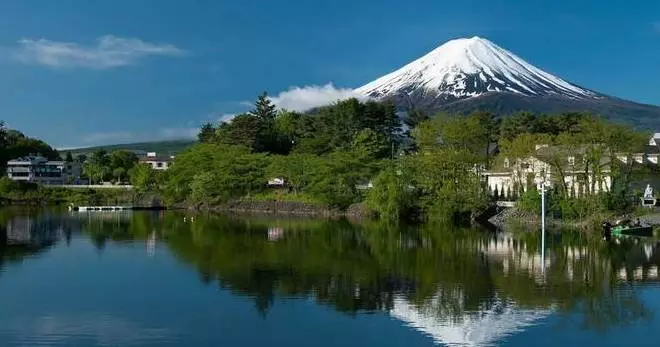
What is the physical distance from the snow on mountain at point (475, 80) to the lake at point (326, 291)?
71.8 m

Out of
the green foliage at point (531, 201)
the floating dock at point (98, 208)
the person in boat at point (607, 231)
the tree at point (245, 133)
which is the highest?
the tree at point (245, 133)

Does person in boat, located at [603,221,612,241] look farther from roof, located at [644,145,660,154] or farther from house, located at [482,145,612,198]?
roof, located at [644,145,660,154]

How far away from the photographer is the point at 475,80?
299ft

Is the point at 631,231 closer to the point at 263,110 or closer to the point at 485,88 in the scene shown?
the point at 263,110

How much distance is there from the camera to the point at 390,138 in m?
42.4

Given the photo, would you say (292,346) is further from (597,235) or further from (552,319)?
(597,235)

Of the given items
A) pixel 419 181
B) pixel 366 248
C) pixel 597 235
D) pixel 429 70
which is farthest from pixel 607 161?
pixel 429 70

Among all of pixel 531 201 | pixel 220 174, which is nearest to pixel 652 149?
pixel 531 201

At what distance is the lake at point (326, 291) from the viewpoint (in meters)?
8.60

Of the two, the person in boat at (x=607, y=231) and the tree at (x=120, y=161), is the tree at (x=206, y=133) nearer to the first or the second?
the tree at (x=120, y=161)

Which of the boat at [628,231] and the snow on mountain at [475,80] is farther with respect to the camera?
the snow on mountain at [475,80]

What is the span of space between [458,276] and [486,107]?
74218 millimetres

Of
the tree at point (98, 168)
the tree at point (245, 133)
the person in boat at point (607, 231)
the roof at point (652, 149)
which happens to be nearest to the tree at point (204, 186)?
the tree at point (245, 133)

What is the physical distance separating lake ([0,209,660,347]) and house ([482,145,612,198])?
13.5ft
